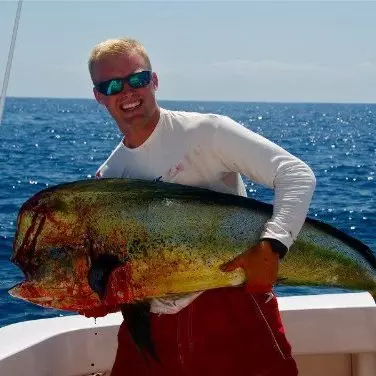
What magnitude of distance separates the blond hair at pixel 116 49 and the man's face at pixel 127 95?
14mm

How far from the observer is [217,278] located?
2.64 metres

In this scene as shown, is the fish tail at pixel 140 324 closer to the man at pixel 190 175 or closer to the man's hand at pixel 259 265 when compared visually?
the man at pixel 190 175

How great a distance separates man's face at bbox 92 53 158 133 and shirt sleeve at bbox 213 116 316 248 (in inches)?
10.3

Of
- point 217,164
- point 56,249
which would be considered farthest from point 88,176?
point 56,249

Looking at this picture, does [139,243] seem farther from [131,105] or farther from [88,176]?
[88,176]

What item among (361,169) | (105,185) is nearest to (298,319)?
(105,185)

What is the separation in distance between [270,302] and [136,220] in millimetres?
605

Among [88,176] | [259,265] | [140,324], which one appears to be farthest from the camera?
[88,176]

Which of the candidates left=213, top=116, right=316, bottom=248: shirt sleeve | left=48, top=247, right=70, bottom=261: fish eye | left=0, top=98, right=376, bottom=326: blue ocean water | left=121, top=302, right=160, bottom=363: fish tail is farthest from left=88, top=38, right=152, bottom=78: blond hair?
left=0, top=98, right=376, bottom=326: blue ocean water

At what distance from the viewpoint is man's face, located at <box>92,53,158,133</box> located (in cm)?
275

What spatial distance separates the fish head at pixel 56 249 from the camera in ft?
8.43

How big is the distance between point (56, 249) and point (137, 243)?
252 millimetres

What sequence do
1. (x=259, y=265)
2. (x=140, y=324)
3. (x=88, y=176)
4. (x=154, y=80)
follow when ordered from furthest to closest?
(x=88, y=176), (x=154, y=80), (x=140, y=324), (x=259, y=265)

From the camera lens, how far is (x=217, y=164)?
279 centimetres
